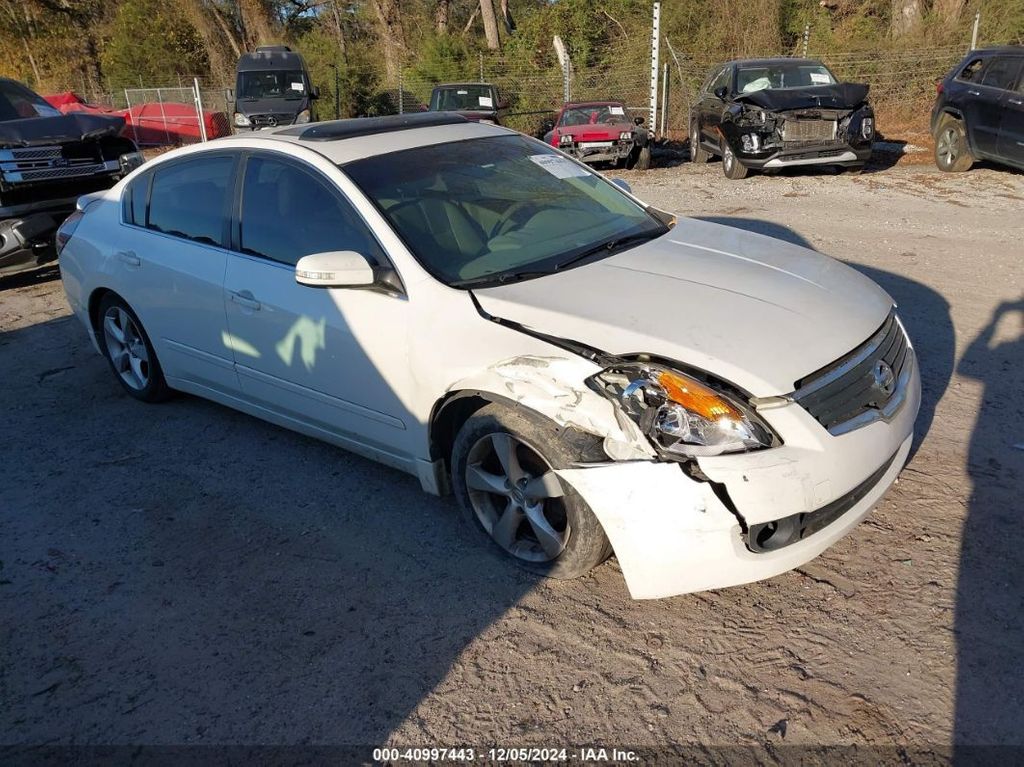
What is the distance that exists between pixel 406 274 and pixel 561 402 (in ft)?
3.20

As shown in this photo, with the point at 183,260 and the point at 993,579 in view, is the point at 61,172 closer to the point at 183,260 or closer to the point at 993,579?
the point at 183,260

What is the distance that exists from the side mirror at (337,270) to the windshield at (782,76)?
10.5m

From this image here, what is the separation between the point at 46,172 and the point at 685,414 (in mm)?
7863

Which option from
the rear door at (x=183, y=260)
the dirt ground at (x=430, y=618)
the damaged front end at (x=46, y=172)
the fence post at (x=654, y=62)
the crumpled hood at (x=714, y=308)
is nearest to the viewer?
the dirt ground at (x=430, y=618)

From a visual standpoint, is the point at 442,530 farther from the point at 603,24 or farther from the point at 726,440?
the point at 603,24

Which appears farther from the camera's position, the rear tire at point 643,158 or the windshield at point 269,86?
the windshield at point 269,86

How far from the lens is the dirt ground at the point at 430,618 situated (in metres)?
2.62

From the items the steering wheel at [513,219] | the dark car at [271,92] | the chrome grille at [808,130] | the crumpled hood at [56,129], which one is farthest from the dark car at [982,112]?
the dark car at [271,92]

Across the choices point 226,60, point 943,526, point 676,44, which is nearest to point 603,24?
point 676,44

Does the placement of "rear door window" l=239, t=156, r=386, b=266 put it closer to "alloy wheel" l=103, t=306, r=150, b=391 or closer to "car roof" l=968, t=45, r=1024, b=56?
"alloy wheel" l=103, t=306, r=150, b=391

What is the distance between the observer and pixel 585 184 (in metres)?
4.47

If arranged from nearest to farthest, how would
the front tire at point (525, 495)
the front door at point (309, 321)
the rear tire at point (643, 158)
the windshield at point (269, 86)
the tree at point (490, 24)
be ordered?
1. the front tire at point (525, 495)
2. the front door at point (309, 321)
3. the rear tire at point (643, 158)
4. the windshield at point (269, 86)
5. the tree at point (490, 24)

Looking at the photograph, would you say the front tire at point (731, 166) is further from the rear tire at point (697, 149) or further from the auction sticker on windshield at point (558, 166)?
the auction sticker on windshield at point (558, 166)

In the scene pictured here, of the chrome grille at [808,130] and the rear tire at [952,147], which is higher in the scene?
the chrome grille at [808,130]
